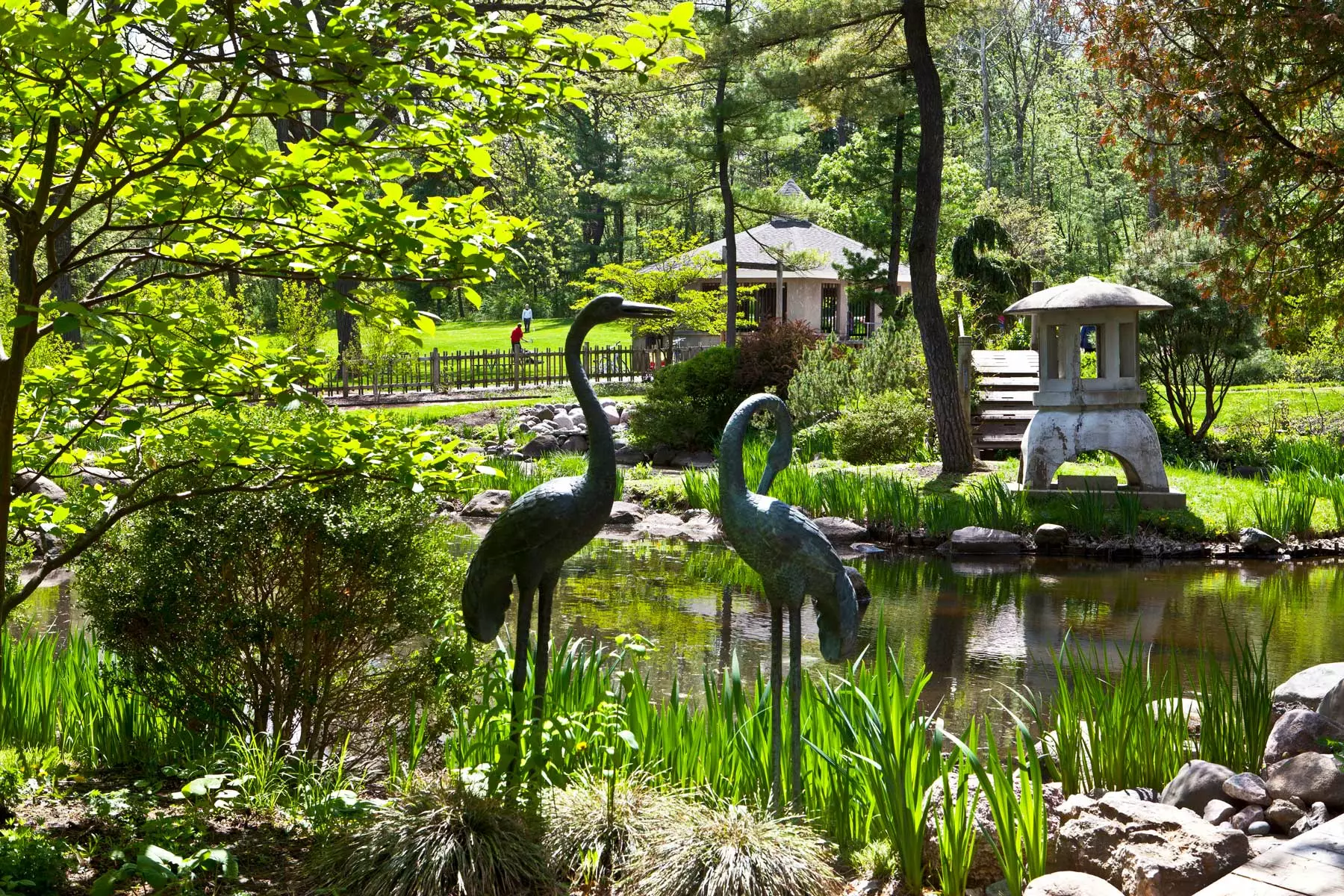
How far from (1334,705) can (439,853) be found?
174 inches

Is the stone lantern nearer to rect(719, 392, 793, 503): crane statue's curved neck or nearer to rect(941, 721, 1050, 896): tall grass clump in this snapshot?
rect(719, 392, 793, 503): crane statue's curved neck

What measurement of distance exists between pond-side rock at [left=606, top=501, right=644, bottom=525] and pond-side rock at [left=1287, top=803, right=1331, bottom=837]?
10.8m

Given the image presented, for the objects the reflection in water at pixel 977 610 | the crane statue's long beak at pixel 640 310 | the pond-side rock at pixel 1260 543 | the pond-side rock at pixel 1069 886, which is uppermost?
the crane statue's long beak at pixel 640 310

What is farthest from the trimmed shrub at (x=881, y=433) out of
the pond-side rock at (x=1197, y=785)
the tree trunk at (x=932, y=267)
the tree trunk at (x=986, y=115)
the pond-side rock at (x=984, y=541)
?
the tree trunk at (x=986, y=115)

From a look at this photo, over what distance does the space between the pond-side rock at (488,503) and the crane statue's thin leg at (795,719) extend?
38.6ft

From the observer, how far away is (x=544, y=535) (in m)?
4.32

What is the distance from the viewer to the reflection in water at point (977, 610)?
8.68 metres

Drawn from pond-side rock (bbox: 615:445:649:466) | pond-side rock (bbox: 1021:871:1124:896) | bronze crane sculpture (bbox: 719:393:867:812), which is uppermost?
bronze crane sculpture (bbox: 719:393:867:812)

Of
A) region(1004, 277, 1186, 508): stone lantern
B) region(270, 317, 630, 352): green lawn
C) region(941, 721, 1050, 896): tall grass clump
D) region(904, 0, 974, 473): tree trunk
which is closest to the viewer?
region(941, 721, 1050, 896): tall grass clump

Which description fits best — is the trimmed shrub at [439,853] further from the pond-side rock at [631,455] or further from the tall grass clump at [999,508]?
the pond-side rock at [631,455]

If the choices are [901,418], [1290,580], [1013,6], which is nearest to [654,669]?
[1290,580]

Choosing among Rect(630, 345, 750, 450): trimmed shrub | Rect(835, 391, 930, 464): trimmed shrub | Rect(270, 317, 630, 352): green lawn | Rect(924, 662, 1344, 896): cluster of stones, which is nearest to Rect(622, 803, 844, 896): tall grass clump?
Rect(924, 662, 1344, 896): cluster of stones

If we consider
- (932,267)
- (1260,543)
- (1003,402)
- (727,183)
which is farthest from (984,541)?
(727,183)

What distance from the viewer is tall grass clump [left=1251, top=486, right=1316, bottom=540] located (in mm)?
13039
